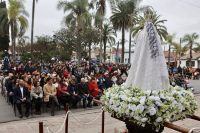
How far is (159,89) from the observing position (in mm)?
3898

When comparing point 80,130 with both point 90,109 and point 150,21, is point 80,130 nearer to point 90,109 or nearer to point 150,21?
point 90,109

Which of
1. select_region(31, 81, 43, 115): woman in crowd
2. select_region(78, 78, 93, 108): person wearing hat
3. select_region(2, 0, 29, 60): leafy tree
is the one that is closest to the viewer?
select_region(31, 81, 43, 115): woman in crowd

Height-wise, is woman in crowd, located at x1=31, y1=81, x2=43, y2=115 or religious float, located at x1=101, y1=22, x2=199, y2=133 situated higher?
religious float, located at x1=101, y1=22, x2=199, y2=133

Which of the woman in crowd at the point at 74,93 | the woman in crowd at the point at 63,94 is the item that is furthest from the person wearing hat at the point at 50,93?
the woman in crowd at the point at 74,93

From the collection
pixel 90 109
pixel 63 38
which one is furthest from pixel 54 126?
pixel 63 38

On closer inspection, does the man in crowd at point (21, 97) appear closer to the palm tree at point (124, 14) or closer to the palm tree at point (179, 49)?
the palm tree at point (124, 14)

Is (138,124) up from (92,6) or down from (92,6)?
down

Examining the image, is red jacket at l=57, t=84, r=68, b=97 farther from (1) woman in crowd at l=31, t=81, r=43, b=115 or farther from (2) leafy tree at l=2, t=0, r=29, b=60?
(2) leafy tree at l=2, t=0, r=29, b=60

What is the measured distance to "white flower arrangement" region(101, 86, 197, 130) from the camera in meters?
3.65

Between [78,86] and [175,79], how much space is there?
855 centimetres

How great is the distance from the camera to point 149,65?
3988 millimetres

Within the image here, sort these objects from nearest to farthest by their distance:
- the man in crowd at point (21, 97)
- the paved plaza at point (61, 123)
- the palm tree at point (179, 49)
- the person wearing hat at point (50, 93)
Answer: the paved plaza at point (61, 123) → the man in crowd at point (21, 97) → the person wearing hat at point (50, 93) → the palm tree at point (179, 49)

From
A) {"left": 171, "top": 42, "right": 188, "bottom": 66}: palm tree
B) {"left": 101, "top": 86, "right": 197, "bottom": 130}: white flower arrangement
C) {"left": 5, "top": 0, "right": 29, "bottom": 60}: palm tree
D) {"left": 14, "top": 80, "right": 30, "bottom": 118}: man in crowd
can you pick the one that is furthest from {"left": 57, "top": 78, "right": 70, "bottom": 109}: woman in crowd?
{"left": 171, "top": 42, "right": 188, "bottom": 66}: palm tree

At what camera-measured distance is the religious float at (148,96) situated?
3.66 m
